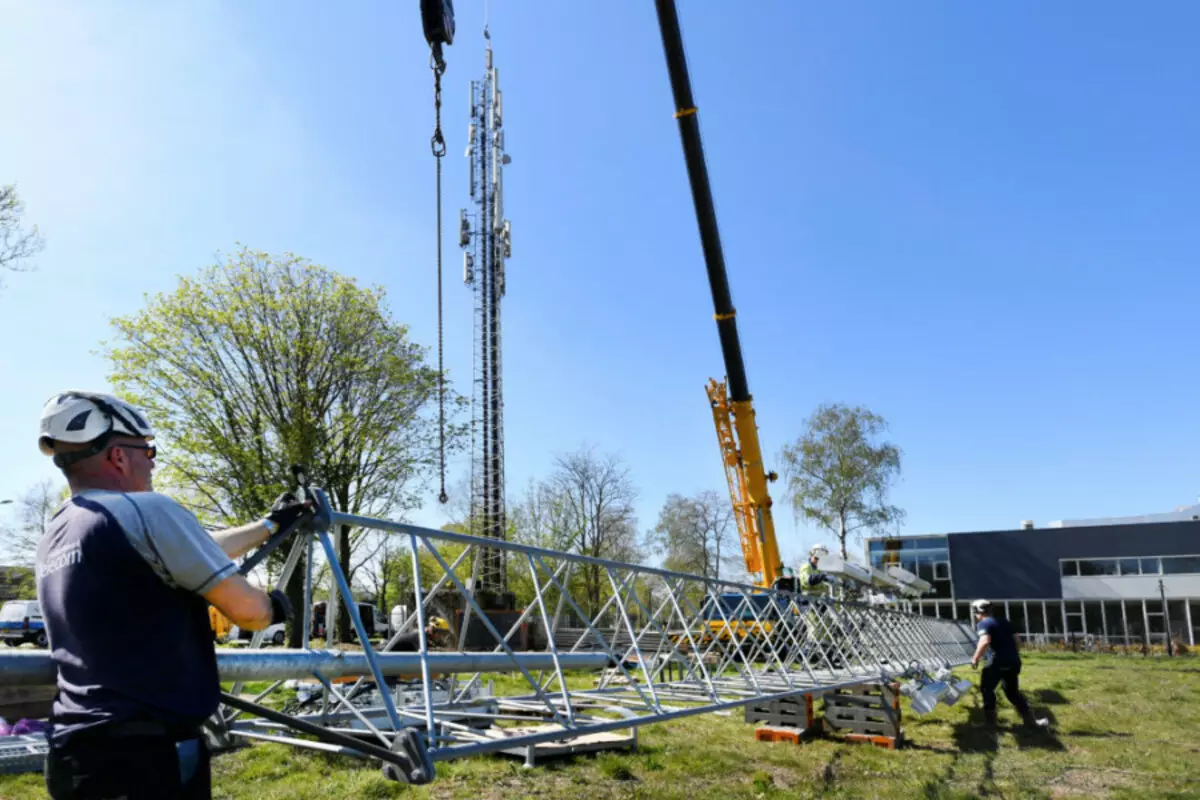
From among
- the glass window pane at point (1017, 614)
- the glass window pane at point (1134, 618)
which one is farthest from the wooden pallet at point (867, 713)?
the glass window pane at point (1134, 618)

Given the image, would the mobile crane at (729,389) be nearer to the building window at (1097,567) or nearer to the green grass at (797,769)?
the green grass at (797,769)

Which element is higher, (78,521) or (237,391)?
(237,391)

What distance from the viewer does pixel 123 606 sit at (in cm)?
220

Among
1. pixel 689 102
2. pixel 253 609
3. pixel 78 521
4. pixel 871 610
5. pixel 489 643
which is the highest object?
pixel 689 102

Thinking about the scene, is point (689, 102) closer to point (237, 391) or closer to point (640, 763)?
point (640, 763)

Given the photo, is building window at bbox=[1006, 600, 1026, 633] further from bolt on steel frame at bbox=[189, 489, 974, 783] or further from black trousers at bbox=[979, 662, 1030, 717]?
bolt on steel frame at bbox=[189, 489, 974, 783]

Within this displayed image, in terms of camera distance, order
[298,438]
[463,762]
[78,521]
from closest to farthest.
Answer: [78,521] → [463,762] → [298,438]

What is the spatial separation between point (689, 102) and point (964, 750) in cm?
1120

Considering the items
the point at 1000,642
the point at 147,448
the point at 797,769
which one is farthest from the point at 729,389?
the point at 147,448

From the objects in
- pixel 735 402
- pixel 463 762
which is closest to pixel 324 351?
pixel 735 402

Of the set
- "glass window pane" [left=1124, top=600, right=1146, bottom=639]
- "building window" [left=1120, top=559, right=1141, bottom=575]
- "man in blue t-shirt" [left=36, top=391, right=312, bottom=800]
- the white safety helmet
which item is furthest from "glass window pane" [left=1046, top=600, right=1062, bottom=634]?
the white safety helmet

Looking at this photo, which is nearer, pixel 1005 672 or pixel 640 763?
pixel 640 763

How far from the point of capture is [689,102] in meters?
14.9

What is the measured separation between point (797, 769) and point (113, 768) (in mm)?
7799
